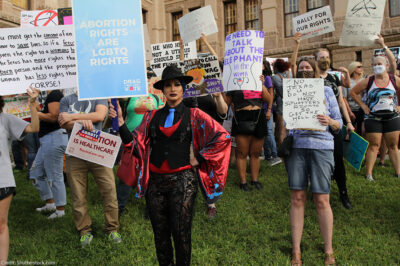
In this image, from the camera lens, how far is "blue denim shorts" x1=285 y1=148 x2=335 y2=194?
3344mm

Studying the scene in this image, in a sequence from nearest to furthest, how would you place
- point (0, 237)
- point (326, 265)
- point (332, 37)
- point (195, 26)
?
point (0, 237) → point (326, 265) → point (195, 26) → point (332, 37)

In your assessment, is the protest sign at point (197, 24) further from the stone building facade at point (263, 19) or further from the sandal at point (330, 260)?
the stone building facade at point (263, 19)

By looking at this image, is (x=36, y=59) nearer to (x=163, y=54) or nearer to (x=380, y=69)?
(x=163, y=54)

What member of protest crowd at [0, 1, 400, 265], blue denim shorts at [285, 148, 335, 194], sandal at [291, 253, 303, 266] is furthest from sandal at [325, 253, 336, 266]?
blue denim shorts at [285, 148, 335, 194]

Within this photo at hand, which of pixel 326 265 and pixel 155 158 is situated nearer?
pixel 155 158

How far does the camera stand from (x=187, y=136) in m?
2.83

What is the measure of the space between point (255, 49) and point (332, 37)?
14288mm

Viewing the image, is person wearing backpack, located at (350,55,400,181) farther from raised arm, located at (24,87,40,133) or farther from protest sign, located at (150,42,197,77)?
raised arm, located at (24,87,40,133)

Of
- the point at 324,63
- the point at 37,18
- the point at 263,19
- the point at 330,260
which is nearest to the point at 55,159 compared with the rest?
the point at 37,18

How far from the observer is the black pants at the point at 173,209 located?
2729 millimetres

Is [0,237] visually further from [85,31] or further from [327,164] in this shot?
[327,164]

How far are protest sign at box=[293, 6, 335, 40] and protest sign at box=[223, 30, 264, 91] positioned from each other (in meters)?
1.81

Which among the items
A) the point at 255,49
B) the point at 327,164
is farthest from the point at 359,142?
the point at 255,49

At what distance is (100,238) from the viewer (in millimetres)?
4059
